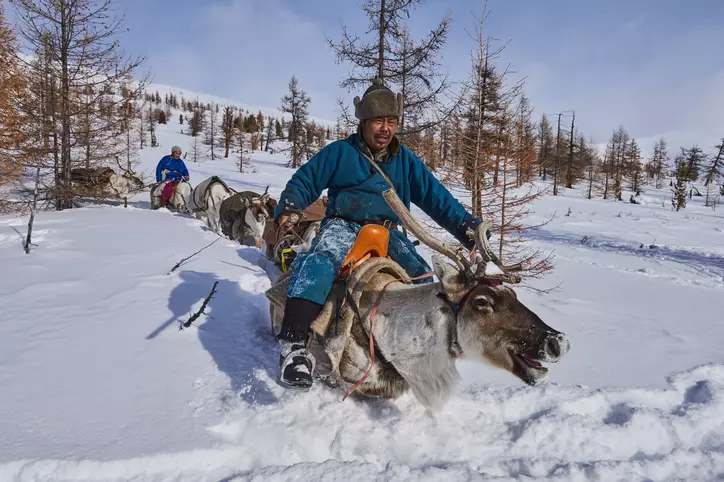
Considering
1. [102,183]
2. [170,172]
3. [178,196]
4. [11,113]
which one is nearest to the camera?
[11,113]

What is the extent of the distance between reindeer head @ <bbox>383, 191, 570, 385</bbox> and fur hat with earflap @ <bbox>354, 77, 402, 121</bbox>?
1236mm

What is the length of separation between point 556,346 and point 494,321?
12.3 inches

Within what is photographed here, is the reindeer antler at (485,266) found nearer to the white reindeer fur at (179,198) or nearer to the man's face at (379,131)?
the man's face at (379,131)

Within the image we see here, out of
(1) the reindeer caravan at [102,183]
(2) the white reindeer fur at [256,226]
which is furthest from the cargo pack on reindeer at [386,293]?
(1) the reindeer caravan at [102,183]

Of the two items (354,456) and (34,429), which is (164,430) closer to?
(34,429)

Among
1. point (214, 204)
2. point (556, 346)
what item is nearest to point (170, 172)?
point (214, 204)

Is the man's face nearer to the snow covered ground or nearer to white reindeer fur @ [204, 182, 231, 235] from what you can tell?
the snow covered ground

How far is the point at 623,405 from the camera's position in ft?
8.71

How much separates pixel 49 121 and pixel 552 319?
1455 centimetres

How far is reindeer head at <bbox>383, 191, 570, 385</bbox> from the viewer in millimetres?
1868

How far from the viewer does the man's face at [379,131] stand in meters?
3.07

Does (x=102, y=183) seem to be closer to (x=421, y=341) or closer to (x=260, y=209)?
(x=260, y=209)

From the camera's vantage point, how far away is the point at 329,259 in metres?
2.63

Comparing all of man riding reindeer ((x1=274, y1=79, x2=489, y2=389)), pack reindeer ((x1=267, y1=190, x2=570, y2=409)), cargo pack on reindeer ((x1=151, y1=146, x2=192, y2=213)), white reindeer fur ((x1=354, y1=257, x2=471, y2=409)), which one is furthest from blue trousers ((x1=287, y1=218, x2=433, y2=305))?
cargo pack on reindeer ((x1=151, y1=146, x2=192, y2=213))
